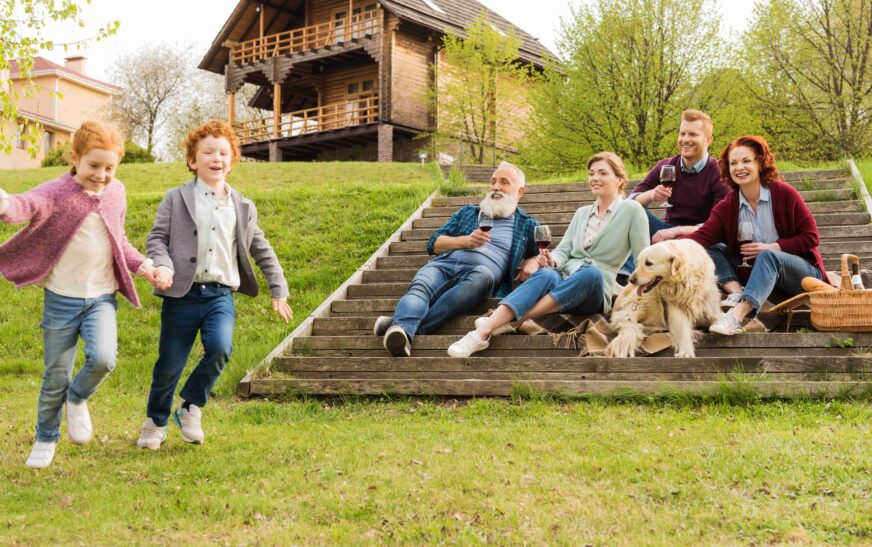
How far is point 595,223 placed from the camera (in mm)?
6645

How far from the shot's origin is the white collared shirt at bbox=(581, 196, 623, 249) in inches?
258

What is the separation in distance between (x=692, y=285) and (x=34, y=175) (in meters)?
17.8

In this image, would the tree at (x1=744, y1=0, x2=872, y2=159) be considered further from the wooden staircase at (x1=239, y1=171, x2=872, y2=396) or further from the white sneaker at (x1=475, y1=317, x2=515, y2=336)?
the white sneaker at (x1=475, y1=317, x2=515, y2=336)

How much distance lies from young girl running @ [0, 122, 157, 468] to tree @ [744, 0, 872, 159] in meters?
16.6

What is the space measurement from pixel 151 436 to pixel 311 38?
27.3 meters

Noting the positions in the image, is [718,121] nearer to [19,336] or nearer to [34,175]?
[19,336]

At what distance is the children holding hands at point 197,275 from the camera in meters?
4.57

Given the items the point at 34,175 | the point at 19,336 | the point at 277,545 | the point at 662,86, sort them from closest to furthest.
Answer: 1. the point at 277,545
2. the point at 19,336
3. the point at 662,86
4. the point at 34,175

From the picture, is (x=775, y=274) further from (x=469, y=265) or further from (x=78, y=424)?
(x=78, y=424)

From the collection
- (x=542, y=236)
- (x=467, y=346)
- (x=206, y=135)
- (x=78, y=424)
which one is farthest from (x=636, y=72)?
(x=78, y=424)

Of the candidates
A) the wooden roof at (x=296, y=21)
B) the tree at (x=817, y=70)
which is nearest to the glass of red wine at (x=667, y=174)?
the tree at (x=817, y=70)

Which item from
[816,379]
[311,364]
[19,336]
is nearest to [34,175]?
[19,336]

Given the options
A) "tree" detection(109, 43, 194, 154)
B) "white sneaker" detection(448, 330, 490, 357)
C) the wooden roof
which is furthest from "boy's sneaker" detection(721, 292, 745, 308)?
"tree" detection(109, 43, 194, 154)

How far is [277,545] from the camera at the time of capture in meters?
3.01
